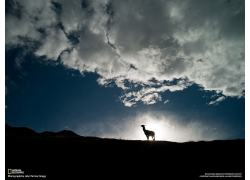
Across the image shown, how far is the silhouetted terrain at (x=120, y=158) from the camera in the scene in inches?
447

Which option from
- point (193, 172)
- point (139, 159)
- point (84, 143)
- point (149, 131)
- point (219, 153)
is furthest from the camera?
point (149, 131)

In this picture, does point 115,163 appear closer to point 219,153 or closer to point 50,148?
point 50,148

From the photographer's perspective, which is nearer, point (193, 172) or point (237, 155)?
point (193, 172)

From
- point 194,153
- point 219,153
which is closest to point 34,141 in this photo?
point 194,153

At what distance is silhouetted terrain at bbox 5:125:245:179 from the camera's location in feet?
37.3

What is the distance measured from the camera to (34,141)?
14758 millimetres

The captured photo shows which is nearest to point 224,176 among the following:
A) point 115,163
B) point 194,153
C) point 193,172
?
point 193,172

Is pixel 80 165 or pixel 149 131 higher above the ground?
pixel 149 131

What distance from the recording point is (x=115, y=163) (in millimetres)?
12508

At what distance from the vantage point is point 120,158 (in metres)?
13.2

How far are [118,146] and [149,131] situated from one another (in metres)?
6.35

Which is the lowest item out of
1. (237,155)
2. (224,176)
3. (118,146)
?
(224,176)

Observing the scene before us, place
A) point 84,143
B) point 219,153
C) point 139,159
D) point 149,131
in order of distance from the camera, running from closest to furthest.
Result: 1. point 139,159
2. point 219,153
3. point 84,143
4. point 149,131

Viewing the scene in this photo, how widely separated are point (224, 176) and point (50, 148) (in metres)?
13.1
